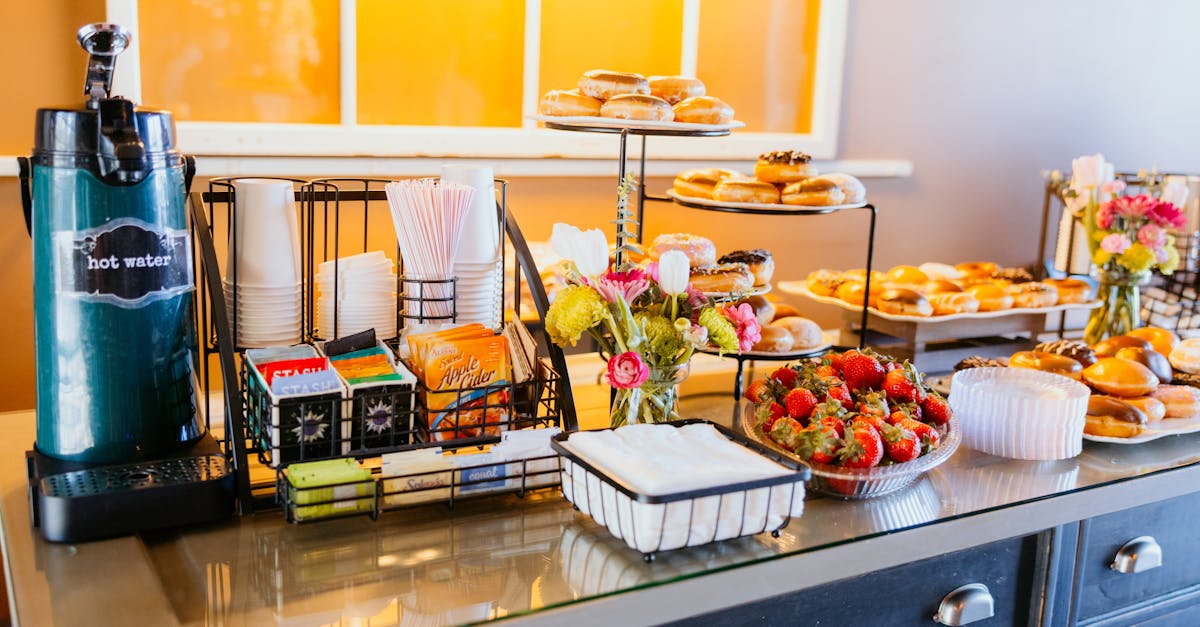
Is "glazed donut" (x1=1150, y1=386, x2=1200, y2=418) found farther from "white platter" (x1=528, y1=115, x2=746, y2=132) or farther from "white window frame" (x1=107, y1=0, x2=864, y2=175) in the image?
"white window frame" (x1=107, y1=0, x2=864, y2=175)

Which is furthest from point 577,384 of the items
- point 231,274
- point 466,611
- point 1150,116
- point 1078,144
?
point 1150,116

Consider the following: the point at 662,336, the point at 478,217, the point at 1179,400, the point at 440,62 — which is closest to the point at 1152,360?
the point at 1179,400

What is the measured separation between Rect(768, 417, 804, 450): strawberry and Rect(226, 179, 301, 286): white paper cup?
617 millimetres

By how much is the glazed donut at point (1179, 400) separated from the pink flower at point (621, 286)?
0.87 metres

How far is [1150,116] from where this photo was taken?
3363 millimetres

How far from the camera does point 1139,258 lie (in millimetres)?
2197

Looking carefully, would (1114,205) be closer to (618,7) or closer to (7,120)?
(618,7)

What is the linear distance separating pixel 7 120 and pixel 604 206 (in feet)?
4.22

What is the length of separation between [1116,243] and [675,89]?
1.11 meters

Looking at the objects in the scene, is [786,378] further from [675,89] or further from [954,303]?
[954,303]

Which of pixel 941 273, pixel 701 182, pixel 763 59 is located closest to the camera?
pixel 701 182

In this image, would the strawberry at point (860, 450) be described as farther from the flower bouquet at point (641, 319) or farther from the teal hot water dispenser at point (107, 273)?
the teal hot water dispenser at point (107, 273)

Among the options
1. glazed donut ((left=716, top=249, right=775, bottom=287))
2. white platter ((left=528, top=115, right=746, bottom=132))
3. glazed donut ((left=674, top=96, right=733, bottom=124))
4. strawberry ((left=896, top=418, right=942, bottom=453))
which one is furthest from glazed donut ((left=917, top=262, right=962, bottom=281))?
strawberry ((left=896, top=418, right=942, bottom=453))

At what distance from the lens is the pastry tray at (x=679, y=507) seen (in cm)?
101
